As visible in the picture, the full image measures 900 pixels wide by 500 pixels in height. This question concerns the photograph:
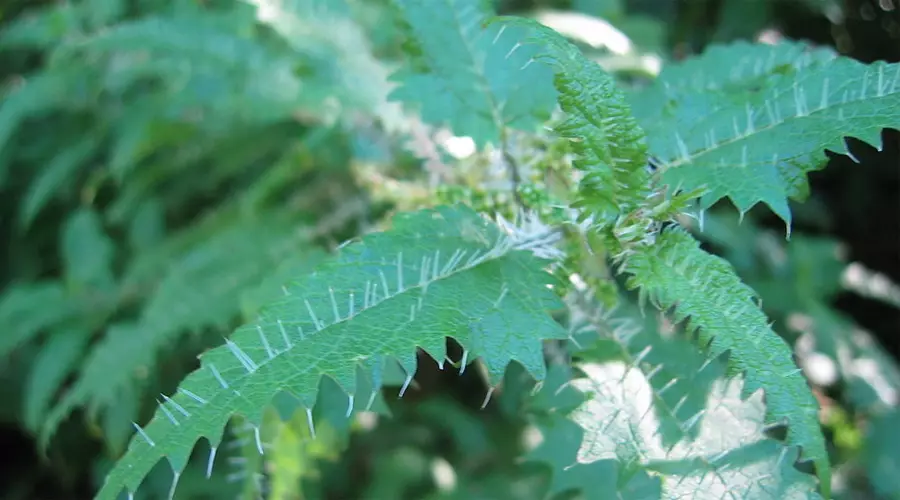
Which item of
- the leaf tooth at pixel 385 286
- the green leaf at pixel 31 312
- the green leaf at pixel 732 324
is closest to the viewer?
the green leaf at pixel 732 324

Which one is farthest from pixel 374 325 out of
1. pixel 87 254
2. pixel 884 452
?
pixel 884 452

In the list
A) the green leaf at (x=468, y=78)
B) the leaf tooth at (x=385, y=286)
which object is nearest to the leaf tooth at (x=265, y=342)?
the leaf tooth at (x=385, y=286)

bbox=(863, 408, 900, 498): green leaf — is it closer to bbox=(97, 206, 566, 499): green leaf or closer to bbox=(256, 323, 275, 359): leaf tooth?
bbox=(97, 206, 566, 499): green leaf

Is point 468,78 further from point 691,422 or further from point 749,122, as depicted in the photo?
point 691,422

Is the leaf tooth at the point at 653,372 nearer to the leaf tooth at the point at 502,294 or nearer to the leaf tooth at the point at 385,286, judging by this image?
the leaf tooth at the point at 502,294

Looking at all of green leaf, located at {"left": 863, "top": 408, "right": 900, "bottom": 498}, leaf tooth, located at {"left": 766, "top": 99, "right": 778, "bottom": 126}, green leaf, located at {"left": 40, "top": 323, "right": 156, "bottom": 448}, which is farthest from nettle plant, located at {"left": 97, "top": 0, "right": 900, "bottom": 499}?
green leaf, located at {"left": 863, "top": 408, "right": 900, "bottom": 498}

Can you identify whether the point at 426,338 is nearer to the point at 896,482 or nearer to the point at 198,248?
the point at 198,248
